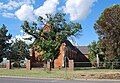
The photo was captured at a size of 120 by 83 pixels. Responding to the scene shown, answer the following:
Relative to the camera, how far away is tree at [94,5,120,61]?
34688mm

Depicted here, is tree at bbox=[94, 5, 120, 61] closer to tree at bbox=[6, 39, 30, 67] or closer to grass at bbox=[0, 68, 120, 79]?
grass at bbox=[0, 68, 120, 79]

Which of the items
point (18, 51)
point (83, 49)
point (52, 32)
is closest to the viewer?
point (52, 32)

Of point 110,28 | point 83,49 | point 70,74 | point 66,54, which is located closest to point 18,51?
point 66,54

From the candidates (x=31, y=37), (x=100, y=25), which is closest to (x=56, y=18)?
(x=31, y=37)

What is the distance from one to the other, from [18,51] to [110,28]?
48102 mm

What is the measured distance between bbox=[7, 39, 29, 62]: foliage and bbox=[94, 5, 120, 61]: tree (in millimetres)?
42976

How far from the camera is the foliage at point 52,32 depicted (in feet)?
185

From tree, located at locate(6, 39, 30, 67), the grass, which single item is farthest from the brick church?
the grass

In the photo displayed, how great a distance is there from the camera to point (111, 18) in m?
35.1

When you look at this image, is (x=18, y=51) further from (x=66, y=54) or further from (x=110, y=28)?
(x=110, y=28)

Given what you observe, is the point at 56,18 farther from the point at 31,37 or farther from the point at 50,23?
the point at 31,37

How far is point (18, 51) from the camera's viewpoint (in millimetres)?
79625

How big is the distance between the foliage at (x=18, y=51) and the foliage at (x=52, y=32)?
20029 mm

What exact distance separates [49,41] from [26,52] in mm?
25021
